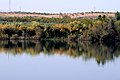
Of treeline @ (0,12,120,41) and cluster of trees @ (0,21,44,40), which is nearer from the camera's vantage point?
treeline @ (0,12,120,41)

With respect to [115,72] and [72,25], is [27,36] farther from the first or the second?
[115,72]

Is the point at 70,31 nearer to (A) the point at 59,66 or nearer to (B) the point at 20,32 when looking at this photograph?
(B) the point at 20,32

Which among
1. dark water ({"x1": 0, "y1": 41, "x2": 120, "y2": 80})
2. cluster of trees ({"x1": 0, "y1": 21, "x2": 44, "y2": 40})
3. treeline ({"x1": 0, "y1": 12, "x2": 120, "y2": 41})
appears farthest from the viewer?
cluster of trees ({"x1": 0, "y1": 21, "x2": 44, "y2": 40})

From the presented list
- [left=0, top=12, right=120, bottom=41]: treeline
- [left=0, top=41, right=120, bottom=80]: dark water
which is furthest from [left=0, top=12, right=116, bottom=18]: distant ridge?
[left=0, top=41, right=120, bottom=80]: dark water

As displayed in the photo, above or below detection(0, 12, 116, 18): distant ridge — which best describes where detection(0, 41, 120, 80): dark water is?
above

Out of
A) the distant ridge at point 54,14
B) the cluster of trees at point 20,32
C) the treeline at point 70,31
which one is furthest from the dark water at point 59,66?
the distant ridge at point 54,14

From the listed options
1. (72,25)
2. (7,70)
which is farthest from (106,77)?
(72,25)

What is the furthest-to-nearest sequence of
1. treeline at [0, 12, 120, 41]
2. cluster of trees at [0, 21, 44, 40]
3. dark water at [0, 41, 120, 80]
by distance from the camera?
cluster of trees at [0, 21, 44, 40] → treeline at [0, 12, 120, 41] → dark water at [0, 41, 120, 80]

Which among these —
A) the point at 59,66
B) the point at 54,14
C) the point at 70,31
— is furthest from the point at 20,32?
the point at 54,14

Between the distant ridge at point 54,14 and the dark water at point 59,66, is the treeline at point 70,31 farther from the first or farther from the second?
the distant ridge at point 54,14

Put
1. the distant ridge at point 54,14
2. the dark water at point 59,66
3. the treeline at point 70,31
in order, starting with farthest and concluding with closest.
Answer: the distant ridge at point 54,14 < the treeline at point 70,31 < the dark water at point 59,66

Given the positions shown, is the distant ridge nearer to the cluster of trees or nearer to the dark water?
the cluster of trees

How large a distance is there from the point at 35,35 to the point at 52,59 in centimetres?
2556

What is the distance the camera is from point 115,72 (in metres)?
25.2
